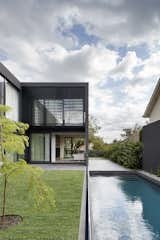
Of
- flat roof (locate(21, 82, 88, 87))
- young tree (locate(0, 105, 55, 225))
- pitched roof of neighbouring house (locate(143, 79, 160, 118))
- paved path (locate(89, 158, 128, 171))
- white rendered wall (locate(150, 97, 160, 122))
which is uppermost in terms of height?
flat roof (locate(21, 82, 88, 87))

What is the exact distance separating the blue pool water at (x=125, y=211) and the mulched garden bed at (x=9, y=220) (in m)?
1.71

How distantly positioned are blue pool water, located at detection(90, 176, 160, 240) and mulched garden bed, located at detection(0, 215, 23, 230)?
1712mm

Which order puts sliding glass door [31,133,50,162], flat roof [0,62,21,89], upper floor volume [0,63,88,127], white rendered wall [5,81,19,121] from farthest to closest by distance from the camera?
sliding glass door [31,133,50,162] → upper floor volume [0,63,88,127] → white rendered wall [5,81,19,121] → flat roof [0,62,21,89]

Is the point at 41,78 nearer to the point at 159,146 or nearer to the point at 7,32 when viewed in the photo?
the point at 7,32

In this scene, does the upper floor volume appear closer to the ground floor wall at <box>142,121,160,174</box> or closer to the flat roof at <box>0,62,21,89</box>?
the flat roof at <box>0,62,21,89</box>

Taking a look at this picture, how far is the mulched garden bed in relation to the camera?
4.36m

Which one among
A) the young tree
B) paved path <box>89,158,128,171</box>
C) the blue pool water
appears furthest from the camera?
paved path <box>89,158,128,171</box>

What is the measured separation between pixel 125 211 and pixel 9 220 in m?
3.86

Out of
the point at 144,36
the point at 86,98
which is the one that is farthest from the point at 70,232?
the point at 86,98

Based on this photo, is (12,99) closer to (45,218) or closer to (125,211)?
(125,211)

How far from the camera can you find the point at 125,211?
7.20 m

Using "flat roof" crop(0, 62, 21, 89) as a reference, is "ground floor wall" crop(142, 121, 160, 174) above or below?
below

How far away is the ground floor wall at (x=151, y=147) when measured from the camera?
42.5 feet

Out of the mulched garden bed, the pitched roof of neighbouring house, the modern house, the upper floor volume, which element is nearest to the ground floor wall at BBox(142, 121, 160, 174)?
the pitched roof of neighbouring house
